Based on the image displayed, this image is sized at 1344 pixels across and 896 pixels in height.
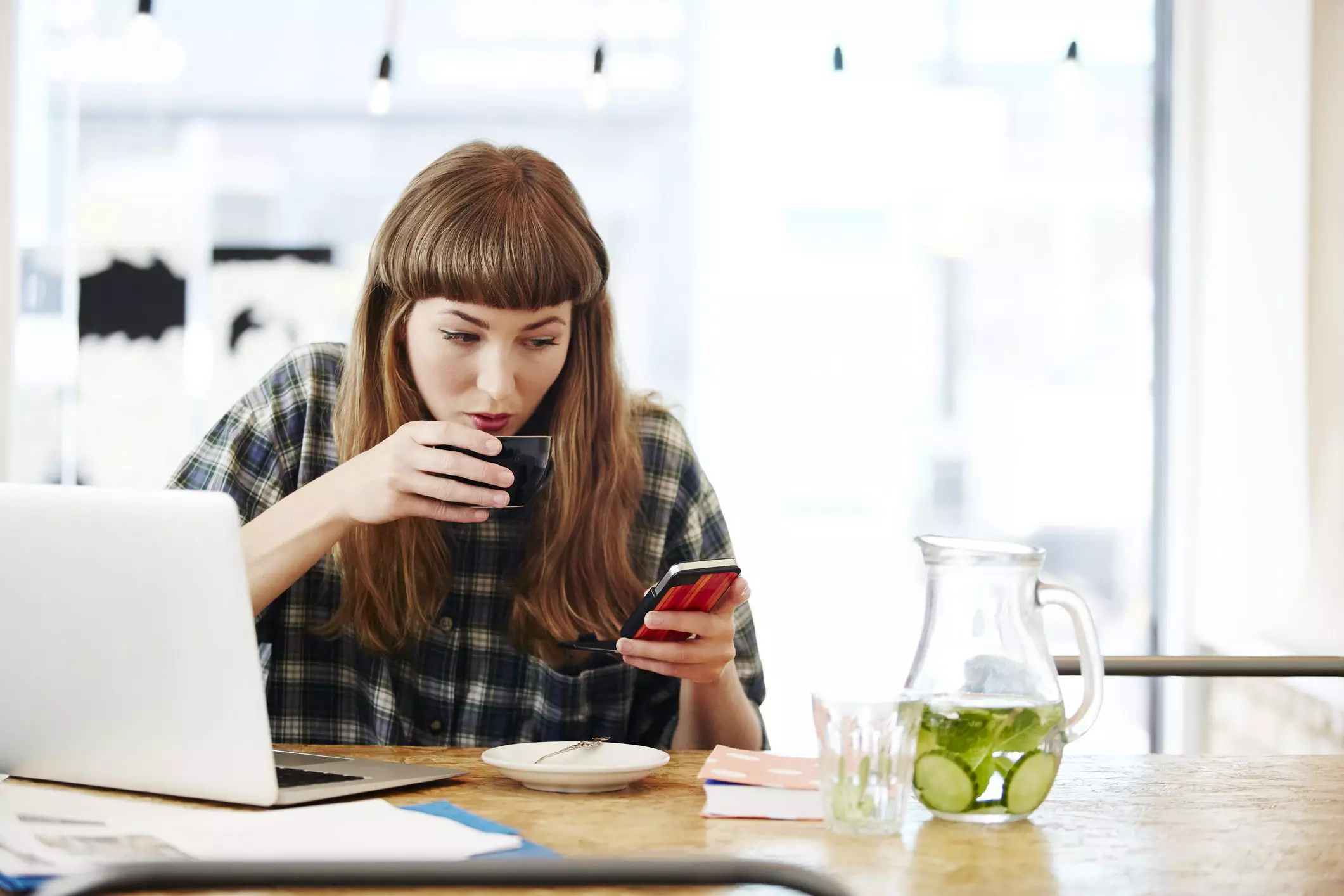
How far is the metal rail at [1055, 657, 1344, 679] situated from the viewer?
4.90 ft

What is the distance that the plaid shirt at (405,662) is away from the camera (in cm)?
170

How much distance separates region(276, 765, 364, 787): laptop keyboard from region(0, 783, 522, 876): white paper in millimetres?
68

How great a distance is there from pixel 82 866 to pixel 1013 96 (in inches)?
127

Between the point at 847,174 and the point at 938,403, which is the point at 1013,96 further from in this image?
the point at 938,403

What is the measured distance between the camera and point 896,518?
11.7 ft

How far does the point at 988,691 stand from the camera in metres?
1.00

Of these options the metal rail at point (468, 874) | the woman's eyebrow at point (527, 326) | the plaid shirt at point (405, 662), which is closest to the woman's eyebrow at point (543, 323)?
the woman's eyebrow at point (527, 326)

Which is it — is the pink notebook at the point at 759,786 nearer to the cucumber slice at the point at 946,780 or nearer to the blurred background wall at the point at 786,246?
the cucumber slice at the point at 946,780

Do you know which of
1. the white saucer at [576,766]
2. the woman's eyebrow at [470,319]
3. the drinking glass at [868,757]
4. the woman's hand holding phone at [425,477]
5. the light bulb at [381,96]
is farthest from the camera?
the light bulb at [381,96]

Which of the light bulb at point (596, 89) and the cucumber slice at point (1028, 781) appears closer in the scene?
the cucumber slice at point (1028, 781)

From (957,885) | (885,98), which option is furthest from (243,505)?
(885,98)

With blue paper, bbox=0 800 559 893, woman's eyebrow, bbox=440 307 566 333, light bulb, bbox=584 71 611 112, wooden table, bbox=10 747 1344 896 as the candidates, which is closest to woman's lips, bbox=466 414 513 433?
woman's eyebrow, bbox=440 307 566 333

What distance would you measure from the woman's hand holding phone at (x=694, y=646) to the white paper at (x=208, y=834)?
34cm

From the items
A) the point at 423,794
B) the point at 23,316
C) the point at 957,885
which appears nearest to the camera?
the point at 957,885
